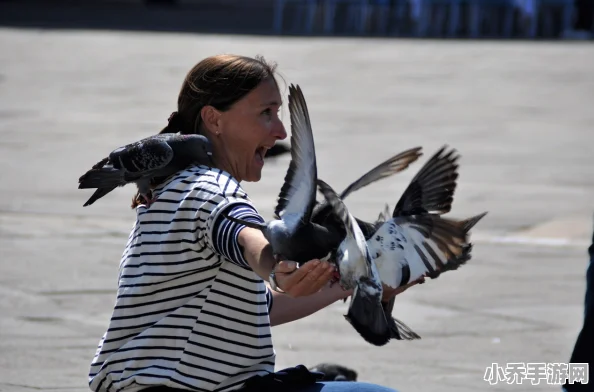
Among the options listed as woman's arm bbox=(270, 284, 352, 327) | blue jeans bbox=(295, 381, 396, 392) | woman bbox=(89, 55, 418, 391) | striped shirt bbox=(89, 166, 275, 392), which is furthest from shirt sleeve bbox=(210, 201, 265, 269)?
woman's arm bbox=(270, 284, 352, 327)

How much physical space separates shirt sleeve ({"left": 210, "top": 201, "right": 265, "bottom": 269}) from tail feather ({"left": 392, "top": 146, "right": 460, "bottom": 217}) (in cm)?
35

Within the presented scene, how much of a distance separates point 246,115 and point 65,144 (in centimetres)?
843

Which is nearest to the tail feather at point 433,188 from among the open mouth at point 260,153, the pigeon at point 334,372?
the open mouth at point 260,153

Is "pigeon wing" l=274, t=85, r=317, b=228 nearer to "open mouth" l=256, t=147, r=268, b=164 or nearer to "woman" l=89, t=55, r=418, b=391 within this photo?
"woman" l=89, t=55, r=418, b=391

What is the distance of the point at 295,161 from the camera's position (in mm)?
2520

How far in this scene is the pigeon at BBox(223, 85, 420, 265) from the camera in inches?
94.6

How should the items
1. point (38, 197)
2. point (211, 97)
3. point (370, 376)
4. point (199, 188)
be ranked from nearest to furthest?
point (199, 188) → point (211, 97) → point (370, 376) → point (38, 197)

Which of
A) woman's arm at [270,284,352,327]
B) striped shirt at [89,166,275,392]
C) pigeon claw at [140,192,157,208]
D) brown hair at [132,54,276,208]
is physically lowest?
woman's arm at [270,284,352,327]

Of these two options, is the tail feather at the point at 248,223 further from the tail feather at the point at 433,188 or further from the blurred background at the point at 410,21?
the blurred background at the point at 410,21

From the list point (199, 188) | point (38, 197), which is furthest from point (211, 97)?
point (38, 197)

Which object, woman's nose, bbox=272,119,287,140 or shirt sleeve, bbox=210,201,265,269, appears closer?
shirt sleeve, bbox=210,201,265,269

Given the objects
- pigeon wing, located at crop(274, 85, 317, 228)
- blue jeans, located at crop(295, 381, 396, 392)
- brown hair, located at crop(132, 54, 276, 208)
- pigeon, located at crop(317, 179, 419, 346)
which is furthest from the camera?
blue jeans, located at crop(295, 381, 396, 392)

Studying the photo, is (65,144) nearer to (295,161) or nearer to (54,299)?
(54,299)

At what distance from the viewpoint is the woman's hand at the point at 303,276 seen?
2361 millimetres
